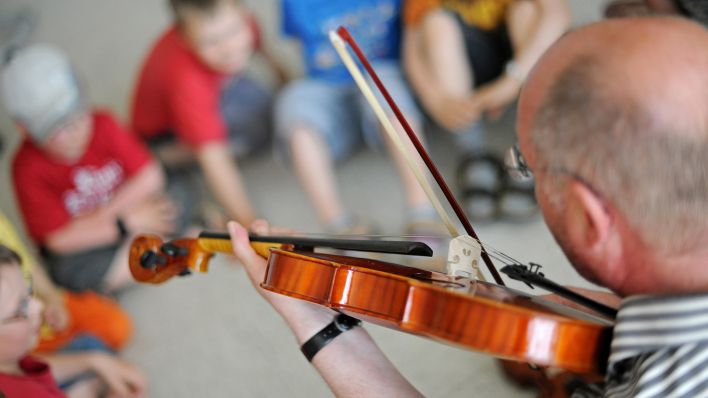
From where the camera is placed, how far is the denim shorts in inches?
64.2

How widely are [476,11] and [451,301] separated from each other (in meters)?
1.17

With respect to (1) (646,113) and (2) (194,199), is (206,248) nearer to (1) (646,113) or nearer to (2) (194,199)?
(1) (646,113)

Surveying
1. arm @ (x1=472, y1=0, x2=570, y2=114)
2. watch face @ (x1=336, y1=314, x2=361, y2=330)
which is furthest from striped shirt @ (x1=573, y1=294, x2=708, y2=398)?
arm @ (x1=472, y1=0, x2=570, y2=114)

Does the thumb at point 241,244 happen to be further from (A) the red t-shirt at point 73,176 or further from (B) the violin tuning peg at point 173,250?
(A) the red t-shirt at point 73,176

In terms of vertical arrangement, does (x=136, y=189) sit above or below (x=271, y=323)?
above

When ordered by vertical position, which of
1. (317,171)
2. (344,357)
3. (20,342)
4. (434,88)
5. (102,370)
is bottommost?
(102,370)

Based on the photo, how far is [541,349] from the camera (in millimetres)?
631

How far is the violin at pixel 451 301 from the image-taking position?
0.63 metres

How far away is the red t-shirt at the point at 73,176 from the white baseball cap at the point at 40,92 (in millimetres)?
81

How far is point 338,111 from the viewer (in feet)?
5.62

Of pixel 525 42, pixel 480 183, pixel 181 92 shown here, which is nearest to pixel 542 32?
pixel 525 42

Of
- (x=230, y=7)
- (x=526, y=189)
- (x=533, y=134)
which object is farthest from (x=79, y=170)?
(x=533, y=134)

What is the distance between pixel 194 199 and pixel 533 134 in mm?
1254

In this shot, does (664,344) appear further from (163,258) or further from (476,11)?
(476,11)
